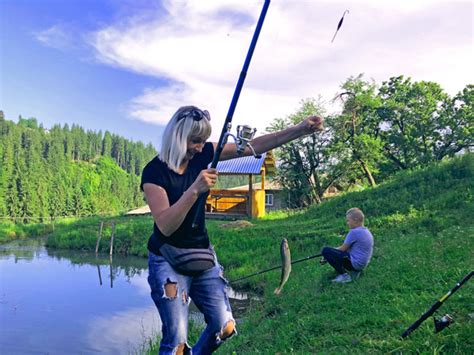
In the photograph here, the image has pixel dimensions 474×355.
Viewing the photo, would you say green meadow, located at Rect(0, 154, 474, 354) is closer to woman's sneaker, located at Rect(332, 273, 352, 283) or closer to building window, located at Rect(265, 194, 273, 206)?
woman's sneaker, located at Rect(332, 273, 352, 283)

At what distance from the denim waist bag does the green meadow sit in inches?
96.7

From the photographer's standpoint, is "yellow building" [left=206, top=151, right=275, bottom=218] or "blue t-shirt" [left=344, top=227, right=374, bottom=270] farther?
"yellow building" [left=206, top=151, right=275, bottom=218]

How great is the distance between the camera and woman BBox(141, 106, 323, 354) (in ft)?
Result: 8.84

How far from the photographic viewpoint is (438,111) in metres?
31.7

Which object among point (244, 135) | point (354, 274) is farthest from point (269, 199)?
point (244, 135)

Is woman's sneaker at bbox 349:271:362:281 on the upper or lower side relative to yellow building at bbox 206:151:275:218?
lower

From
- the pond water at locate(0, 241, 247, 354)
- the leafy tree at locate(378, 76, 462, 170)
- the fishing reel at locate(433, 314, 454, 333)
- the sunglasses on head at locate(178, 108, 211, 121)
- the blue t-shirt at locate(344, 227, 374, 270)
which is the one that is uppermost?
the leafy tree at locate(378, 76, 462, 170)

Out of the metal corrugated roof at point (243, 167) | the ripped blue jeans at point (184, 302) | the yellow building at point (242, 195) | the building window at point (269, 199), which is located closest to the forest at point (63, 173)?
the building window at point (269, 199)

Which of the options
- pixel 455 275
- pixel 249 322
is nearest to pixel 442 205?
pixel 455 275

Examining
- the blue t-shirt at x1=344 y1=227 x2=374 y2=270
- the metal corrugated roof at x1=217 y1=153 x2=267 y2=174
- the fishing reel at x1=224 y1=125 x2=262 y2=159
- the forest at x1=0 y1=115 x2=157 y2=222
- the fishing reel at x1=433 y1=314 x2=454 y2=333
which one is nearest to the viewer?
the fishing reel at x1=224 y1=125 x2=262 y2=159

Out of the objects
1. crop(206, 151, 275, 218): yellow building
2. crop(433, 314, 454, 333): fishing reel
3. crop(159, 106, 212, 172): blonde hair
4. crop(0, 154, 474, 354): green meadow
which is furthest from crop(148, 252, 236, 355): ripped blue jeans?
crop(206, 151, 275, 218): yellow building

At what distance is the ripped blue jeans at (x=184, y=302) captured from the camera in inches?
109

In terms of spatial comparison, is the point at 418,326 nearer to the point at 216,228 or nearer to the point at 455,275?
the point at 455,275

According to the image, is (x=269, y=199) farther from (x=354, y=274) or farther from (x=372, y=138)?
(x=354, y=274)
